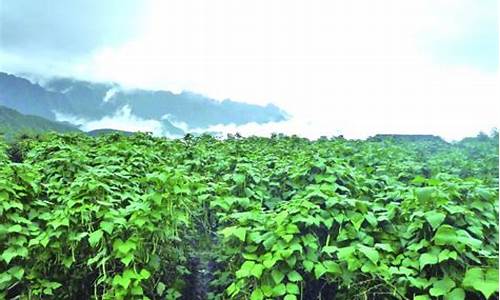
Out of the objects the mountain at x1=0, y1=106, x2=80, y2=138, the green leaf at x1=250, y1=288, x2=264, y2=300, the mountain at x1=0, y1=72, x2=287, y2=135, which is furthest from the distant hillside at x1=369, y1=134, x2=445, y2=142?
the mountain at x1=0, y1=106, x2=80, y2=138

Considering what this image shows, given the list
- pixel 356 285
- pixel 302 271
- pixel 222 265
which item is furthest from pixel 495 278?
pixel 222 265

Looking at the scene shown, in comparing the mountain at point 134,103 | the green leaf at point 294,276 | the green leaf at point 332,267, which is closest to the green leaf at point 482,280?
the green leaf at point 332,267

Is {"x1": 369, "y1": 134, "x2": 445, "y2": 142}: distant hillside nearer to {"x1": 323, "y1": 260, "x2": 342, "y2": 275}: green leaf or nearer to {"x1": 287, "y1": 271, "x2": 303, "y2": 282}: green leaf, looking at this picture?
{"x1": 323, "y1": 260, "x2": 342, "y2": 275}: green leaf

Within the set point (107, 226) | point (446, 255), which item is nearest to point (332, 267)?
point (446, 255)

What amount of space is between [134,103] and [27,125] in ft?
5.09

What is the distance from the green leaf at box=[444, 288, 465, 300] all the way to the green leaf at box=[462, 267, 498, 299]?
0.02 m

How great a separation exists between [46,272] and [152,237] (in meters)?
0.53

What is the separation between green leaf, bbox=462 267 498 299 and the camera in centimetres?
126

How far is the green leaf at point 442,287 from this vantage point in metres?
1.37

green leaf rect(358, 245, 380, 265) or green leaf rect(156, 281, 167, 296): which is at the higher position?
green leaf rect(358, 245, 380, 265)

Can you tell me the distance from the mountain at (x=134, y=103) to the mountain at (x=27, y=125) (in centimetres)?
35

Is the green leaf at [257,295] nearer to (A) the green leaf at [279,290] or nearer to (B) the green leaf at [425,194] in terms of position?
(A) the green leaf at [279,290]

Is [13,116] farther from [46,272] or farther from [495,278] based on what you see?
[495,278]

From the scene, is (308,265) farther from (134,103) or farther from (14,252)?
(134,103)
